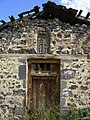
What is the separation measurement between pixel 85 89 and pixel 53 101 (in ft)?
4.03

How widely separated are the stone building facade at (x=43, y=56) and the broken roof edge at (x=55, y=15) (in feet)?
0.55

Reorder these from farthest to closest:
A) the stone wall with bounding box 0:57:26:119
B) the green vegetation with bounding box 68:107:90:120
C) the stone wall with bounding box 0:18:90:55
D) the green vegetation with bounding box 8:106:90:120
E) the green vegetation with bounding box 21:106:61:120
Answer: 1. the stone wall with bounding box 0:18:90:55
2. the stone wall with bounding box 0:57:26:119
3. the green vegetation with bounding box 68:107:90:120
4. the green vegetation with bounding box 8:106:90:120
5. the green vegetation with bounding box 21:106:61:120

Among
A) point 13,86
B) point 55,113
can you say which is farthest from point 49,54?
point 55,113

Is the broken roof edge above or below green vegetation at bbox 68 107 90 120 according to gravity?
above

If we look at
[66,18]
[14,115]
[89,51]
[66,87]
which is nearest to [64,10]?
[66,18]

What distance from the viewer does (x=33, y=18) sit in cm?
1395

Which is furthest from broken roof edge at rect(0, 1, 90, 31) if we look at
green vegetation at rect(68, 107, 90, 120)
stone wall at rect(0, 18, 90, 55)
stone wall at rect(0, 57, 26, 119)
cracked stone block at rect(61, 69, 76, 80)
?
green vegetation at rect(68, 107, 90, 120)

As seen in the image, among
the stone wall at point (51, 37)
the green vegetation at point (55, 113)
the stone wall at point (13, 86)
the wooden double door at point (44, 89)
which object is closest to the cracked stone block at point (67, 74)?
the wooden double door at point (44, 89)

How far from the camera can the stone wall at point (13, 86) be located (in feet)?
44.4

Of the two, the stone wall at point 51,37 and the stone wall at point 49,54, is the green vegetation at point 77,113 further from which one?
the stone wall at point 51,37

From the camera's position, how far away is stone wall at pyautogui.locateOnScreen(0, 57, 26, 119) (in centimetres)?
1354

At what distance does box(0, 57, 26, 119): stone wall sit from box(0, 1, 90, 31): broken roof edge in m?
1.41

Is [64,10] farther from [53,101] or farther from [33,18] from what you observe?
[53,101]

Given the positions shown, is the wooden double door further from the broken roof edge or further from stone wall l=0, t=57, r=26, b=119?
the broken roof edge
